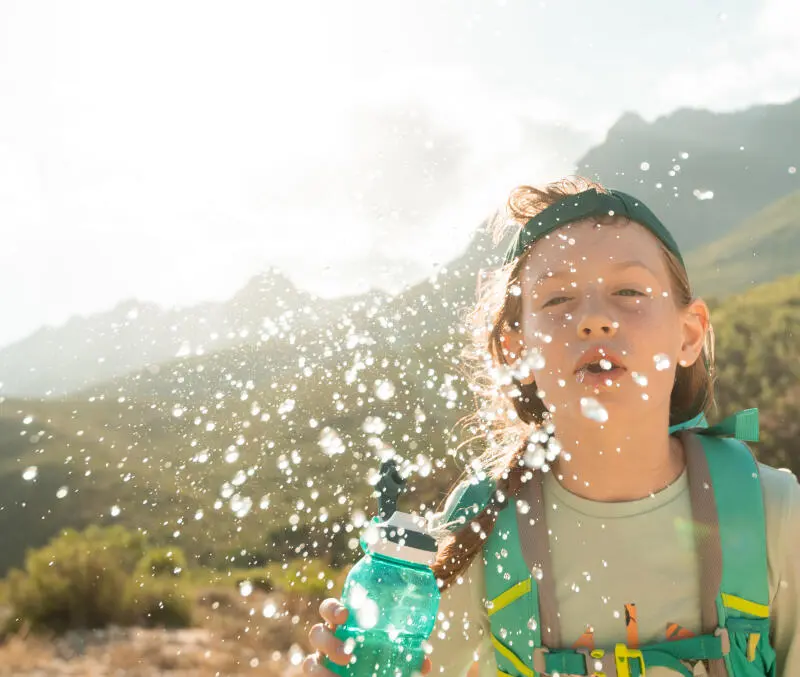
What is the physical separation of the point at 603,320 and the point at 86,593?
9.69 meters

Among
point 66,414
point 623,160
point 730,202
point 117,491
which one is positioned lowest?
point 117,491

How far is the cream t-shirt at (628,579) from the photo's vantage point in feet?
8.20

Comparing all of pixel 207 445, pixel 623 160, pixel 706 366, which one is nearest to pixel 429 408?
pixel 207 445

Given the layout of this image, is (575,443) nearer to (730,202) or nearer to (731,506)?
(731,506)

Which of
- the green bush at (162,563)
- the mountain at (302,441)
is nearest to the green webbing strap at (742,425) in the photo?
the mountain at (302,441)

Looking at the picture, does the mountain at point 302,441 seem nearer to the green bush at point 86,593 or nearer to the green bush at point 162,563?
the green bush at point 86,593

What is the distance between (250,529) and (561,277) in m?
12.8

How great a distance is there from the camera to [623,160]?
10488cm

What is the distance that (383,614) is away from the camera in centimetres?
246

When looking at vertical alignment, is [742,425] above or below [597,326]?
below

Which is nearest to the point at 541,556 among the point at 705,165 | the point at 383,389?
the point at 383,389

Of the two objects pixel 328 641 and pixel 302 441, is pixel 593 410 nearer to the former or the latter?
pixel 328 641

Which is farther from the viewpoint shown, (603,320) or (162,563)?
(162,563)

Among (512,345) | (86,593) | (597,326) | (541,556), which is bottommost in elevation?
(541,556)
